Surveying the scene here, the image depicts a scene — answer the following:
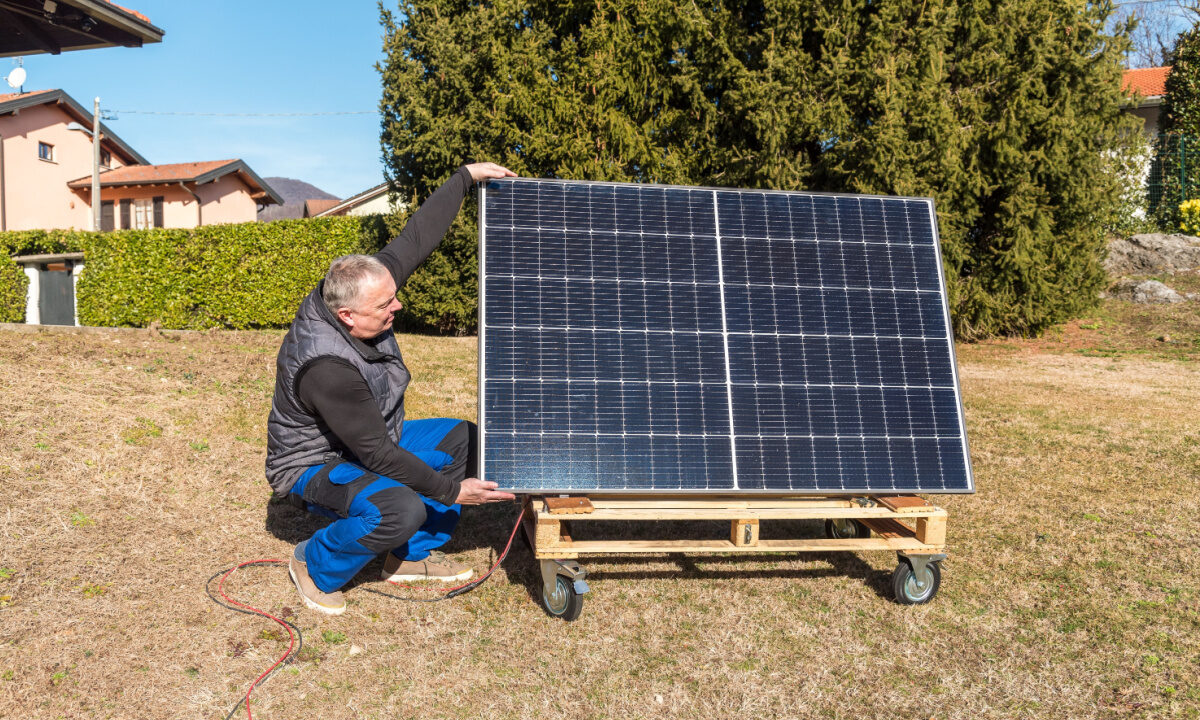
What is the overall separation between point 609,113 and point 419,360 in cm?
565

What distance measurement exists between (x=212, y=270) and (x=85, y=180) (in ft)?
69.0

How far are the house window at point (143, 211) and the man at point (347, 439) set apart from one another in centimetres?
3753

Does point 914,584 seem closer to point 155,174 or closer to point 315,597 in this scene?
point 315,597

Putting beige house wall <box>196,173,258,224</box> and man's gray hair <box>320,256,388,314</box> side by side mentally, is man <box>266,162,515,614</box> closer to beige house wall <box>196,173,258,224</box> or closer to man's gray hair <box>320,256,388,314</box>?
man's gray hair <box>320,256,388,314</box>

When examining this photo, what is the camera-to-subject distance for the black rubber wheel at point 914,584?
4766 mm

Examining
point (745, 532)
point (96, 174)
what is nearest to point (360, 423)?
point (745, 532)

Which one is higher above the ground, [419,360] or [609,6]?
[609,6]

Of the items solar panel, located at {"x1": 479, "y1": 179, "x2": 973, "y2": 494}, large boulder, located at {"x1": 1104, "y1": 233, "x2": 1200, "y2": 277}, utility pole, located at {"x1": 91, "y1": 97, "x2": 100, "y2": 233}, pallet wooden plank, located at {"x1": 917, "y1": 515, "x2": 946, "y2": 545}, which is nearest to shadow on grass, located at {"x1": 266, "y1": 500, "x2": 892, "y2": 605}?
pallet wooden plank, located at {"x1": 917, "y1": 515, "x2": 946, "y2": 545}

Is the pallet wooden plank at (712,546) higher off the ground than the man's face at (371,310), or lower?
lower

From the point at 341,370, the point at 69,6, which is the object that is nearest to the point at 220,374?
the point at 69,6

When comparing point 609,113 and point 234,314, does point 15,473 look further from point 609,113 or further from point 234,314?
point 234,314

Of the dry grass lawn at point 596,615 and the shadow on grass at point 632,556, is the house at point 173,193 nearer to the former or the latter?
the dry grass lawn at point 596,615

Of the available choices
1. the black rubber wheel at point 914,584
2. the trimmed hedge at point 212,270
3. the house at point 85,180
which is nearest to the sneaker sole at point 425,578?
the black rubber wheel at point 914,584

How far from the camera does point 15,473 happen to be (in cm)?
635
